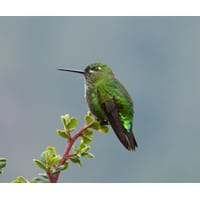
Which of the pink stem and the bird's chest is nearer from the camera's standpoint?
the pink stem

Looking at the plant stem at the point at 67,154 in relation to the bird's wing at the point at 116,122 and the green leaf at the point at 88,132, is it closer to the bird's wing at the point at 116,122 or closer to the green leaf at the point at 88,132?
the green leaf at the point at 88,132

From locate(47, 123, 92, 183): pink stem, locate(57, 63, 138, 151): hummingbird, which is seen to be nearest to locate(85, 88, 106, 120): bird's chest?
locate(57, 63, 138, 151): hummingbird

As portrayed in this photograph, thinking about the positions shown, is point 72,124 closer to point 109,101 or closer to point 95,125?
point 95,125

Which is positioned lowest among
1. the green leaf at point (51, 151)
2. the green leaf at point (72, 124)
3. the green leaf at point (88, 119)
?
the green leaf at point (51, 151)

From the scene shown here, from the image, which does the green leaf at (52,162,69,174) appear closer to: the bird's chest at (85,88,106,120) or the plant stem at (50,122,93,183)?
the plant stem at (50,122,93,183)

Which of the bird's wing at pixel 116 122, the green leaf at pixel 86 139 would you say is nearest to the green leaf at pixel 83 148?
the green leaf at pixel 86 139

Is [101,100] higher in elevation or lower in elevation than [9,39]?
lower
